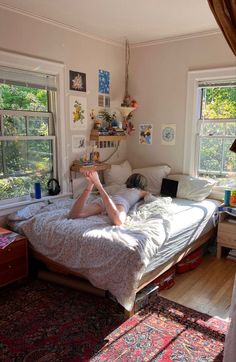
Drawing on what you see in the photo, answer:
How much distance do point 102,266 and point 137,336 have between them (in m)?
0.54

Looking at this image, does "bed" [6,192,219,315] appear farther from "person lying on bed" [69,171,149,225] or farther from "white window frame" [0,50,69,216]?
"white window frame" [0,50,69,216]

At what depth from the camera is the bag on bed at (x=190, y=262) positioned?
3035 millimetres

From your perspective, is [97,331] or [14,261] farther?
[14,261]

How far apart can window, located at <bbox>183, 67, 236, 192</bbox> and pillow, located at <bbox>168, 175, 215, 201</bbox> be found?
0.56ft

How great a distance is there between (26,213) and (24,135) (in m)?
0.87

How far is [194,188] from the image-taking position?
3.71 metres

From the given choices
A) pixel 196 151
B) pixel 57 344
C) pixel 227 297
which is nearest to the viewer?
pixel 57 344

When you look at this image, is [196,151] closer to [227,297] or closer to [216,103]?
[216,103]

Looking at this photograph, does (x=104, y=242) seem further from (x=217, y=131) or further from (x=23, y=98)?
(x=217, y=131)

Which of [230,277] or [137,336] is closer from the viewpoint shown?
[137,336]

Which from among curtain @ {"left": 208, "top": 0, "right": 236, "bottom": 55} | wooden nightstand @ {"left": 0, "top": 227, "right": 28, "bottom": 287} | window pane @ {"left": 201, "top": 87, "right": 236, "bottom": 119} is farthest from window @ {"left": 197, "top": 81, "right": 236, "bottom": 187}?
curtain @ {"left": 208, "top": 0, "right": 236, "bottom": 55}

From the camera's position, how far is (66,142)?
3.61 meters

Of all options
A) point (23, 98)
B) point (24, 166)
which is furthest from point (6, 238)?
point (23, 98)

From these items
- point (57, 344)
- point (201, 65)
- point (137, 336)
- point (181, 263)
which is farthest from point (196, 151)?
point (57, 344)
